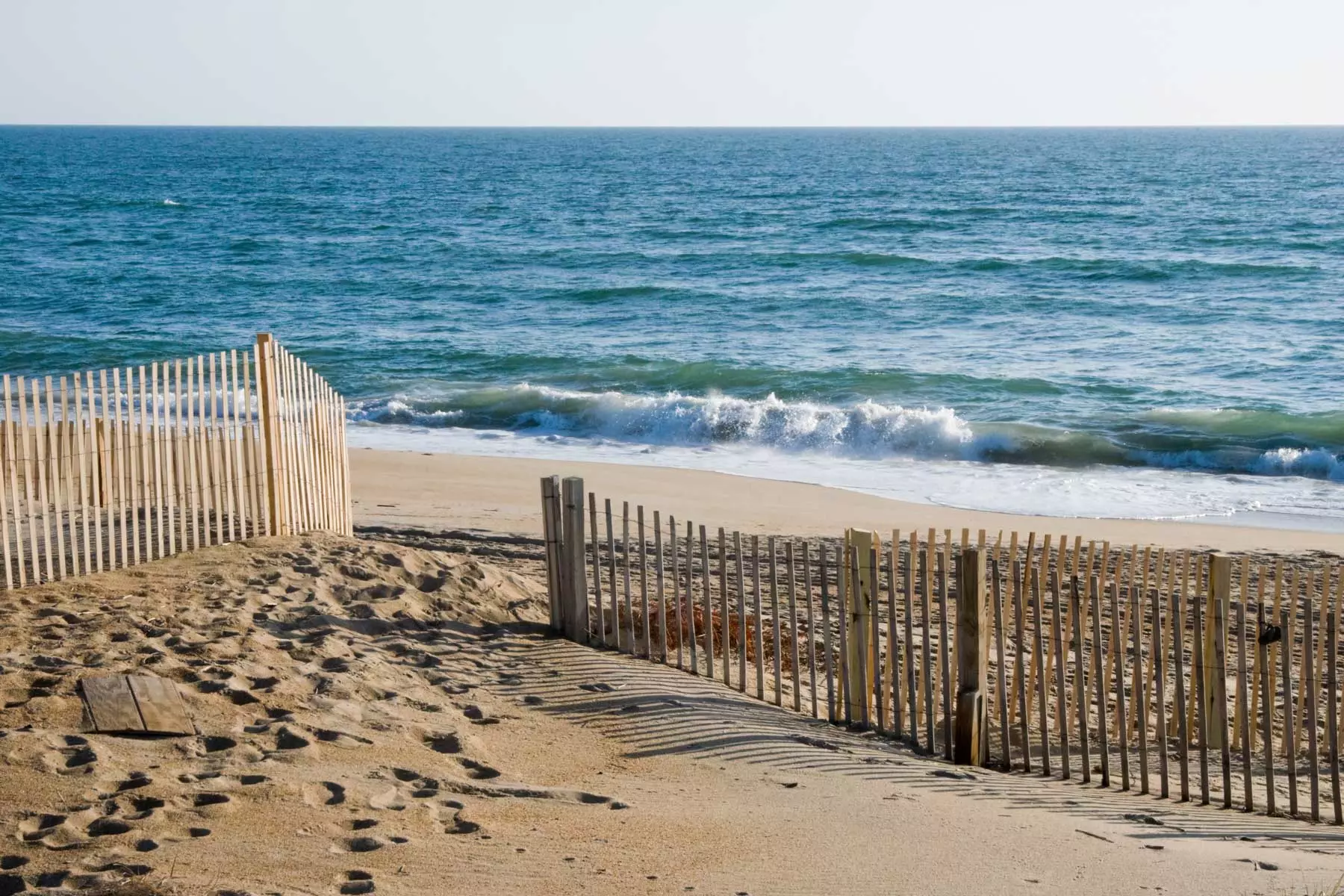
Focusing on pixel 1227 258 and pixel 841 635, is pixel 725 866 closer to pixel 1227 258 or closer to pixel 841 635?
pixel 841 635

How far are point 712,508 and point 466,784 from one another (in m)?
9.39

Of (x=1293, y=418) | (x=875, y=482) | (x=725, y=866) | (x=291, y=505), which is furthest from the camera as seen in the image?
(x=1293, y=418)

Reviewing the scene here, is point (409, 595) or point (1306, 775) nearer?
point (1306, 775)

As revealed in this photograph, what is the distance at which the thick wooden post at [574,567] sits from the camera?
8422mm

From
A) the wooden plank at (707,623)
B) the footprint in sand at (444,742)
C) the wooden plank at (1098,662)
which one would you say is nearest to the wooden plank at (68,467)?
the footprint in sand at (444,742)

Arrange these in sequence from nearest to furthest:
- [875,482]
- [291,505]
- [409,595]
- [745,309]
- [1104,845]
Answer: [1104,845], [409,595], [291,505], [875,482], [745,309]

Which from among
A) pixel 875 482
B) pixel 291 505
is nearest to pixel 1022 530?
pixel 875 482

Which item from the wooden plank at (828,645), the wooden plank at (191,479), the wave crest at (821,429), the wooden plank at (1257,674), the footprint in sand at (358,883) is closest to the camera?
the footprint in sand at (358,883)

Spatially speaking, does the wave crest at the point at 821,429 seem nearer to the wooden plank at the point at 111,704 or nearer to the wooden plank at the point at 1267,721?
the wooden plank at the point at 1267,721

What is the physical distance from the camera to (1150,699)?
794 centimetres

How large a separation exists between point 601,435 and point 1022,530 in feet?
30.4

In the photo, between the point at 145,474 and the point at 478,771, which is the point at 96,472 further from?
the point at 478,771

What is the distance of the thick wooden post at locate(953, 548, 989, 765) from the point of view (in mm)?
6703

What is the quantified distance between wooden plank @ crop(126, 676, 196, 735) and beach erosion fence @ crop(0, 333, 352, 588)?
2.73 meters
